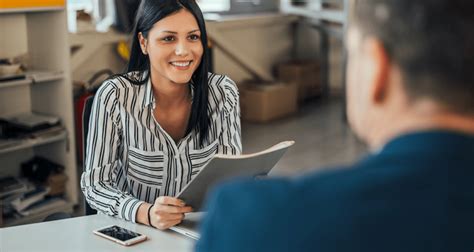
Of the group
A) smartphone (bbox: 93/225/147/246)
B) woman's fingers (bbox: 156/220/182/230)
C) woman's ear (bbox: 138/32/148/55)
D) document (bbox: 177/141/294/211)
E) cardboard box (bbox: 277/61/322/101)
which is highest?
woman's ear (bbox: 138/32/148/55)

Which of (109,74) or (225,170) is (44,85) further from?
(225,170)

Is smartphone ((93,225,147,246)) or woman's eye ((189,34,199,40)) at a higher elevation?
woman's eye ((189,34,199,40))

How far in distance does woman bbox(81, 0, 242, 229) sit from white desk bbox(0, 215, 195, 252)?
20 centimetres

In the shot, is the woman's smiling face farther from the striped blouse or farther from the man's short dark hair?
the man's short dark hair

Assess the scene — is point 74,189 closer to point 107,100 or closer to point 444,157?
point 107,100

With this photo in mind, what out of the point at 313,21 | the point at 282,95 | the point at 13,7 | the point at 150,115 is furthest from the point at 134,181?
the point at 313,21

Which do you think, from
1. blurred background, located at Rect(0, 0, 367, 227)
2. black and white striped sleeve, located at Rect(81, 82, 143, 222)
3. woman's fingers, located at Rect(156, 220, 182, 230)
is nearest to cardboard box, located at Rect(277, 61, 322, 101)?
Answer: blurred background, located at Rect(0, 0, 367, 227)

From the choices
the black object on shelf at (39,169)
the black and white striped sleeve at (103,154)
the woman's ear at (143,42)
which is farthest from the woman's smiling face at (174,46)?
the black object on shelf at (39,169)

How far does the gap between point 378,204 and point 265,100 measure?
564cm

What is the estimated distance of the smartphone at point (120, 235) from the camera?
1.71 m

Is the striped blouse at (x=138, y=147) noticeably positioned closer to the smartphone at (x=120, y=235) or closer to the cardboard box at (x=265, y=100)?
the smartphone at (x=120, y=235)

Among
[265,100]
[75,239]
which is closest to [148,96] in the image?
[75,239]

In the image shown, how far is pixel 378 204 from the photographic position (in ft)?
2.21

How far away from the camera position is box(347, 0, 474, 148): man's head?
26.5 inches
